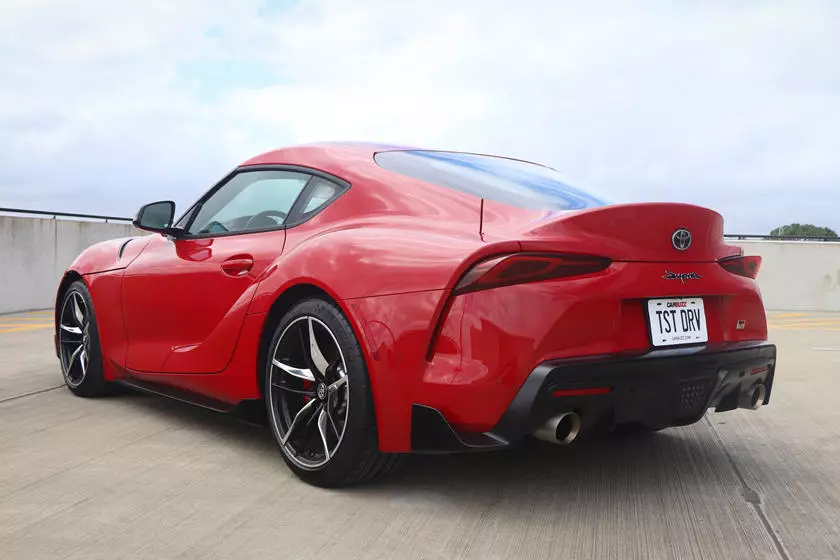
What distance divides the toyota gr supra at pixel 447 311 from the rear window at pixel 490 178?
0.05 feet

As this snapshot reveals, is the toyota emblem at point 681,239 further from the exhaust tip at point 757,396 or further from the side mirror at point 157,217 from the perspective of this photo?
the side mirror at point 157,217

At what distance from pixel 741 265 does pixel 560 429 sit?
3.87ft

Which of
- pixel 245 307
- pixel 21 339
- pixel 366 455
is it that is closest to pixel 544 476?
pixel 366 455

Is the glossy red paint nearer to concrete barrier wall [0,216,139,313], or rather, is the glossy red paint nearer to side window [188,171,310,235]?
side window [188,171,310,235]

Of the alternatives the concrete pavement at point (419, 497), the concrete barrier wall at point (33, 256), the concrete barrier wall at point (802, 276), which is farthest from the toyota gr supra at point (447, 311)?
the concrete barrier wall at point (802, 276)

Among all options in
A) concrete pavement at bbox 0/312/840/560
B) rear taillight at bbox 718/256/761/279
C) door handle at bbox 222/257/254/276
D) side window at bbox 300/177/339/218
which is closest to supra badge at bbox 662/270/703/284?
rear taillight at bbox 718/256/761/279

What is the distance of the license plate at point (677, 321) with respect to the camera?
311 cm

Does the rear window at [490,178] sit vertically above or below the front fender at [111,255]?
above

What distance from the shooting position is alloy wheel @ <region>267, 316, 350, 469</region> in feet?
11.0

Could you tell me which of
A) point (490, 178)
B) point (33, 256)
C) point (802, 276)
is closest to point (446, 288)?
point (490, 178)

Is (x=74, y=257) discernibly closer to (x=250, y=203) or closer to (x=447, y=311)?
(x=250, y=203)

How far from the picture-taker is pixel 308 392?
11.4 ft

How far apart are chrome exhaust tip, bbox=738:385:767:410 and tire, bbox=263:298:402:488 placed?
1.40 metres

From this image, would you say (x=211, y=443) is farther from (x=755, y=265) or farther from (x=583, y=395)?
(x=755, y=265)
